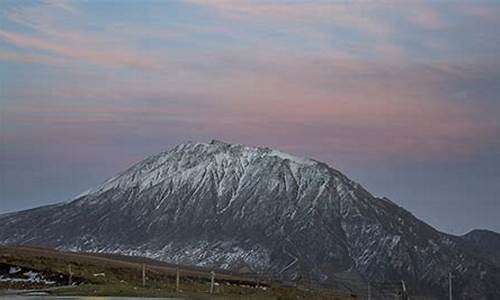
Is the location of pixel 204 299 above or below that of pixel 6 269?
above

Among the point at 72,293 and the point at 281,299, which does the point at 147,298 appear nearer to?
the point at 72,293

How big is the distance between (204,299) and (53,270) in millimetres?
36792

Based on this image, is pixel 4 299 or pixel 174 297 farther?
pixel 174 297

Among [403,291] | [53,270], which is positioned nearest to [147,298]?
[403,291]

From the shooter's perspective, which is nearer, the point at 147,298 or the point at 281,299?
the point at 147,298

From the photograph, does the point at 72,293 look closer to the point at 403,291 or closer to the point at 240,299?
the point at 240,299

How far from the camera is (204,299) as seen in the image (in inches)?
2040

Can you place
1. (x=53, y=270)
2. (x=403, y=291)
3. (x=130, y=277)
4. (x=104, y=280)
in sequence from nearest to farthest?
1. (x=403, y=291)
2. (x=104, y=280)
3. (x=53, y=270)
4. (x=130, y=277)

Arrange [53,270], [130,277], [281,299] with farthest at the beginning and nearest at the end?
1. [130,277]
2. [53,270]
3. [281,299]

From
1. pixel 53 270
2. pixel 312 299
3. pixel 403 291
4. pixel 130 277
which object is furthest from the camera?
pixel 130 277

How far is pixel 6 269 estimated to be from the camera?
8588 cm

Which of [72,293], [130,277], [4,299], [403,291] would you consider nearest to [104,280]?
[130,277]

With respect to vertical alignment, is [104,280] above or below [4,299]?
below

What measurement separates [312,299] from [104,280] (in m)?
19.6
